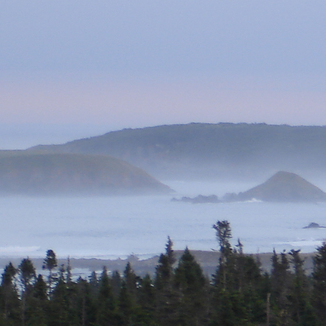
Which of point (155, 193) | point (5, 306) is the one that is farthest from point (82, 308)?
point (155, 193)

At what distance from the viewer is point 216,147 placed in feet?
445

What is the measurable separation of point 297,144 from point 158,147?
26.7 meters

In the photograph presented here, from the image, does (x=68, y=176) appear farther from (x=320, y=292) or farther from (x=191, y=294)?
(x=320, y=292)

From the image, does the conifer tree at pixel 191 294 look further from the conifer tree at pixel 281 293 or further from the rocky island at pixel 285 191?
the rocky island at pixel 285 191

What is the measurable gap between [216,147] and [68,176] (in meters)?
48.4

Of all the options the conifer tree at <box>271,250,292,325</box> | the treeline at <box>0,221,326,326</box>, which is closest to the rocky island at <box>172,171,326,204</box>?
the conifer tree at <box>271,250,292,325</box>

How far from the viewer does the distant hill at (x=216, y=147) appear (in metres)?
127

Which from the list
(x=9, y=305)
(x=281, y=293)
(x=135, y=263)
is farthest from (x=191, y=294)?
(x=135, y=263)

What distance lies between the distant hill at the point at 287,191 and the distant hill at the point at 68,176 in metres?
27.9

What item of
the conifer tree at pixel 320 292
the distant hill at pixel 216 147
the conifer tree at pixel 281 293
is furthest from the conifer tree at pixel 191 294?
the distant hill at pixel 216 147

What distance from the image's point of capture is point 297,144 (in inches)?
5098

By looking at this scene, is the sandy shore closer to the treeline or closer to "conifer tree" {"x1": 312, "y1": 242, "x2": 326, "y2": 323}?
the treeline

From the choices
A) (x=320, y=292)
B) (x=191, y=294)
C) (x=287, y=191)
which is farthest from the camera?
(x=287, y=191)

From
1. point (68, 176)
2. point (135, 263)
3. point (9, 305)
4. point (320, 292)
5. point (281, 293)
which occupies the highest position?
point (68, 176)
